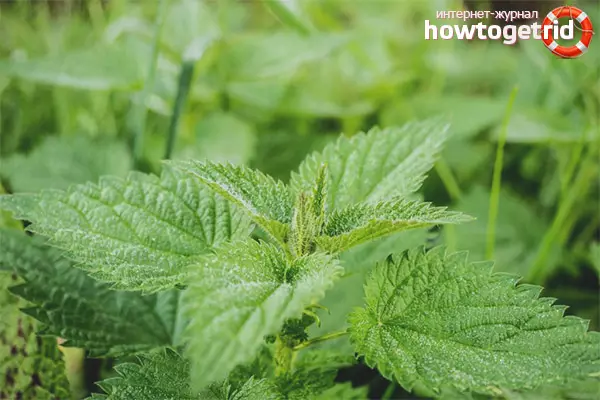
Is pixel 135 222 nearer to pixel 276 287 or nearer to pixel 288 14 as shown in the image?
pixel 276 287

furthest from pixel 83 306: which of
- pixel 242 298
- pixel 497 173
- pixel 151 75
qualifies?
pixel 497 173

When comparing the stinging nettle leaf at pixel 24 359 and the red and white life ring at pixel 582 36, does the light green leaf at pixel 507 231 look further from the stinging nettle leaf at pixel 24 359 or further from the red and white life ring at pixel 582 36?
the stinging nettle leaf at pixel 24 359

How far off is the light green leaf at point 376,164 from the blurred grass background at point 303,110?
32 cm

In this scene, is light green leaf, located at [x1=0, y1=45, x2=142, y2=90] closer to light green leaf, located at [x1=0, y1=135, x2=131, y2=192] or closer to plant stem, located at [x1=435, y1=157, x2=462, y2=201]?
light green leaf, located at [x1=0, y1=135, x2=131, y2=192]

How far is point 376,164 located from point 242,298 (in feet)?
0.89

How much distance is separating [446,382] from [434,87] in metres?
0.99

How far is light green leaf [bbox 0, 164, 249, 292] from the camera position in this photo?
561 millimetres

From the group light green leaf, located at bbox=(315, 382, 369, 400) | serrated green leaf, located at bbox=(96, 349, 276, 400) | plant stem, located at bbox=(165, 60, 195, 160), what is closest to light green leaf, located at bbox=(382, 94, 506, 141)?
plant stem, located at bbox=(165, 60, 195, 160)

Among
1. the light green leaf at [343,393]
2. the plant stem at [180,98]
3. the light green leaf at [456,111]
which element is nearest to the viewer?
the light green leaf at [343,393]

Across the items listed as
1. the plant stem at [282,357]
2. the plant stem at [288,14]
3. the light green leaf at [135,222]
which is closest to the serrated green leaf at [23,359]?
the light green leaf at [135,222]

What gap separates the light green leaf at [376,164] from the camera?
0.64 metres

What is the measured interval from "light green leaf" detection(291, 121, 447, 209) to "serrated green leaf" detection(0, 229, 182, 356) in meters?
0.22

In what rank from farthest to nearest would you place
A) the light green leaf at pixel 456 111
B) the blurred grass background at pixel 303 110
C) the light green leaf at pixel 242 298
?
the light green leaf at pixel 456 111, the blurred grass background at pixel 303 110, the light green leaf at pixel 242 298

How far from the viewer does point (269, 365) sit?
63 cm
